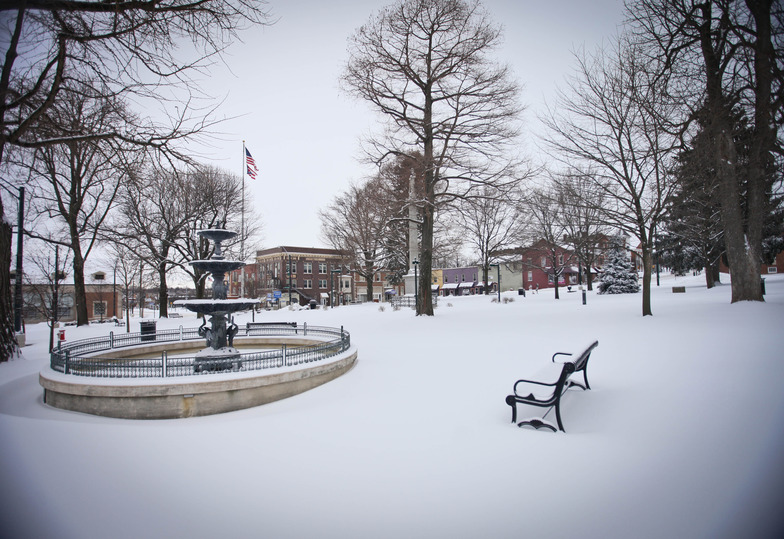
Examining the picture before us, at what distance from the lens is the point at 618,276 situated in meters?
36.0

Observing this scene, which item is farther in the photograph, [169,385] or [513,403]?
[169,385]

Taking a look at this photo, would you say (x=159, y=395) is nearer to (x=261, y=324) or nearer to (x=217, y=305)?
(x=217, y=305)

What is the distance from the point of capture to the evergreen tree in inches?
1389

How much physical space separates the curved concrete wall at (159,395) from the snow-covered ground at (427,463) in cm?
30

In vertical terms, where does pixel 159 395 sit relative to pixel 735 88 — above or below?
below

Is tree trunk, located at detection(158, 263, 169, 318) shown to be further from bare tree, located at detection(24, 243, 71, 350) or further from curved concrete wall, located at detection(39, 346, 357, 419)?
curved concrete wall, located at detection(39, 346, 357, 419)

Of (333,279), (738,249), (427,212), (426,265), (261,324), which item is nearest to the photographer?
(738,249)

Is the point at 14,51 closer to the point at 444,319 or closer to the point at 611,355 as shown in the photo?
the point at 611,355

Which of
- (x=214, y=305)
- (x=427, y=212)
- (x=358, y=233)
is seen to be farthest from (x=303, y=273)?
(x=214, y=305)

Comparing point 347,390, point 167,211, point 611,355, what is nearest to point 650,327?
point 611,355

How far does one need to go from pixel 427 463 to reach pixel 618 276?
124ft

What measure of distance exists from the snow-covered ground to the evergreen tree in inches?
1186

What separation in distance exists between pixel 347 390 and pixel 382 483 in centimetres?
379

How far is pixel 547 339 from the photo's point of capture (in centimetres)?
1216
